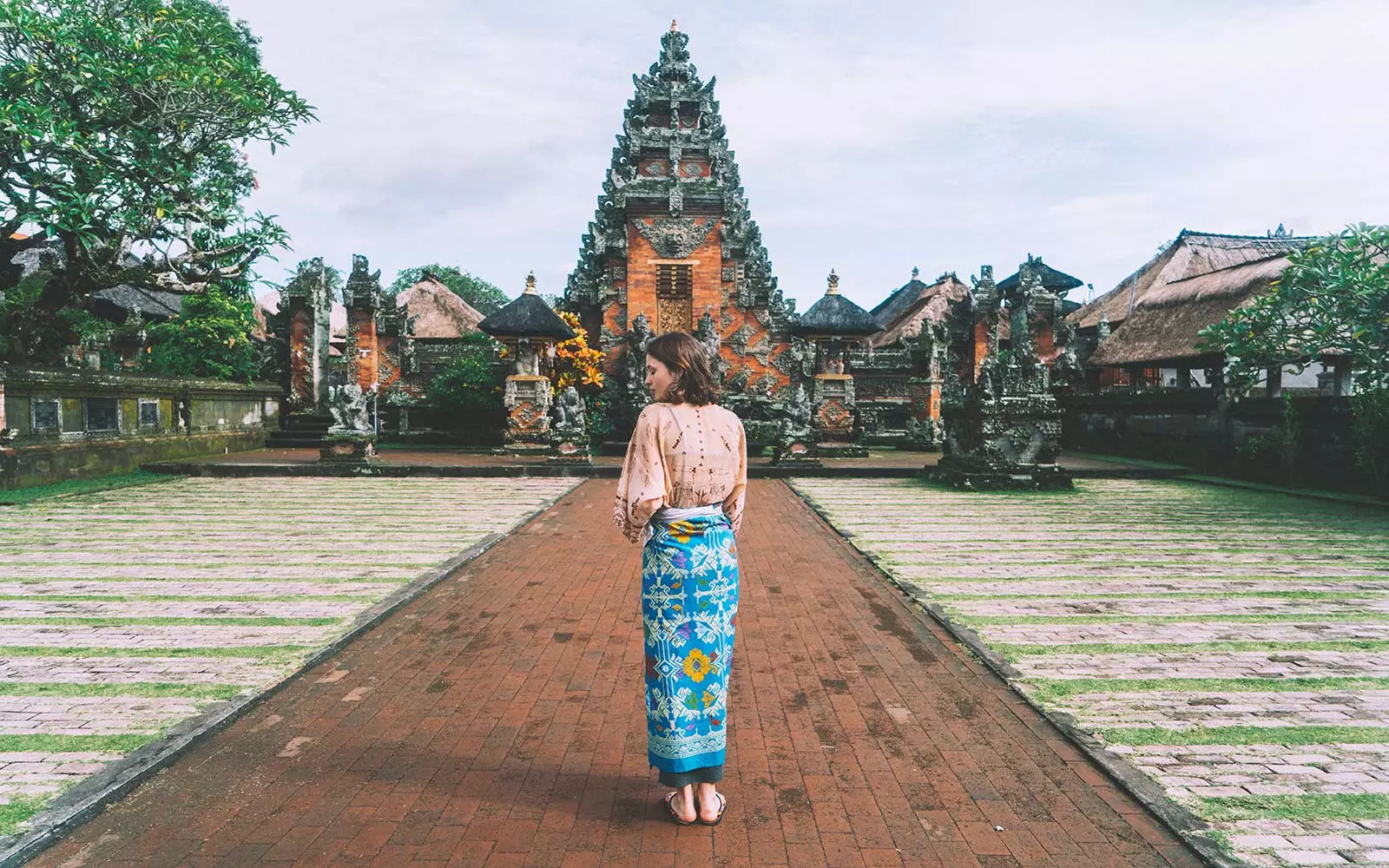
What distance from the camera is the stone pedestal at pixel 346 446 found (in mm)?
16234

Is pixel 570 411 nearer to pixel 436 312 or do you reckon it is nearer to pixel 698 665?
pixel 698 665

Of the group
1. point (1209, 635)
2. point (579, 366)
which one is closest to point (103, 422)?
point (579, 366)

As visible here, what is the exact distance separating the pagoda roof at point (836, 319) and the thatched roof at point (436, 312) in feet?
56.6

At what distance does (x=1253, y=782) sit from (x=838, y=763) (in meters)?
1.70

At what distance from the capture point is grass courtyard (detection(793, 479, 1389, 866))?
3283 millimetres

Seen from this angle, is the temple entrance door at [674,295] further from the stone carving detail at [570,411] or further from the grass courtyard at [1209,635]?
the grass courtyard at [1209,635]

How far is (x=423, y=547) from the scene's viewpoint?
8422 mm

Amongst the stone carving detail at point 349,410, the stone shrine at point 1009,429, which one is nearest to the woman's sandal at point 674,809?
the stone shrine at point 1009,429

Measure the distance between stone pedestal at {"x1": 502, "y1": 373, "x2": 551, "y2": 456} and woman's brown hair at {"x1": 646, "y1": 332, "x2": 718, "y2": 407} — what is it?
1588 cm

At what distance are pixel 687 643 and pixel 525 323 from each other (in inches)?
658

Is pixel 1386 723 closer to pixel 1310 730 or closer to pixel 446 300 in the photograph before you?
pixel 1310 730

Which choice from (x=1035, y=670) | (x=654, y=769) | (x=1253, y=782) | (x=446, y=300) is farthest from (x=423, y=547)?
(x=446, y=300)

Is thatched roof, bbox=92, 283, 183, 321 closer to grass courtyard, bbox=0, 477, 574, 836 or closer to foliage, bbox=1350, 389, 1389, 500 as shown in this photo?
grass courtyard, bbox=0, 477, 574, 836

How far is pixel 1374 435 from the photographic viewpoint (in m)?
12.1
